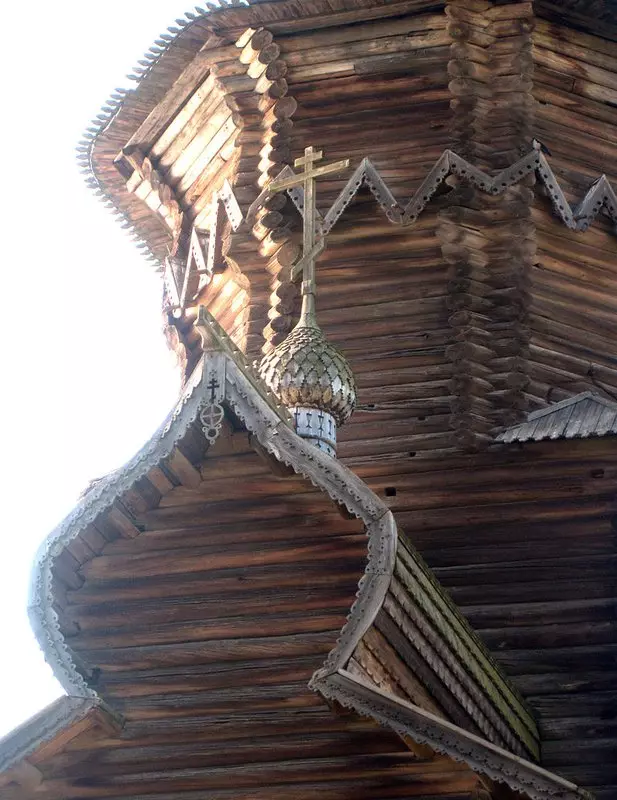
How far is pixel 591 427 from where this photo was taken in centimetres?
1301

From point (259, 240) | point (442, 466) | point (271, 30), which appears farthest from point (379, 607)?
point (271, 30)

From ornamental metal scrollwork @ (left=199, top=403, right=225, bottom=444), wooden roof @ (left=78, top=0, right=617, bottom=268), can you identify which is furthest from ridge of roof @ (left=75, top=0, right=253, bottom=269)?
ornamental metal scrollwork @ (left=199, top=403, right=225, bottom=444)

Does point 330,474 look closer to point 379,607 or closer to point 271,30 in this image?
point 379,607

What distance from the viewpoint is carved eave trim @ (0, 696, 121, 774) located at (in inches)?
407

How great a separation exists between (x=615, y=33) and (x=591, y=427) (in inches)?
154

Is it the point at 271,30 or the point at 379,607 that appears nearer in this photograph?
the point at 379,607

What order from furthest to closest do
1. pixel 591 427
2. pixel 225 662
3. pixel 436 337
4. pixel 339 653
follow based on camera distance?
pixel 436 337 → pixel 591 427 → pixel 225 662 → pixel 339 653

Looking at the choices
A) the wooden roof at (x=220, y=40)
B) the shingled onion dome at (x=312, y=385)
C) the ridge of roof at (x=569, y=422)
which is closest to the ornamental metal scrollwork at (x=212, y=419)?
the shingled onion dome at (x=312, y=385)

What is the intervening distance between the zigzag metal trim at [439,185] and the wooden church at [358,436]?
0.08ft

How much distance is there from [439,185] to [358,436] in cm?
211

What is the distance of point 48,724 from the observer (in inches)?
408

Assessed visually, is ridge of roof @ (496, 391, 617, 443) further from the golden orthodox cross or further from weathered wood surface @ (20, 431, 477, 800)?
weathered wood surface @ (20, 431, 477, 800)

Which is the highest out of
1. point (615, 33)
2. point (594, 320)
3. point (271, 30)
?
point (271, 30)

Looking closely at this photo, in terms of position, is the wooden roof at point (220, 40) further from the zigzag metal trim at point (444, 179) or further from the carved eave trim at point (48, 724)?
the carved eave trim at point (48, 724)
